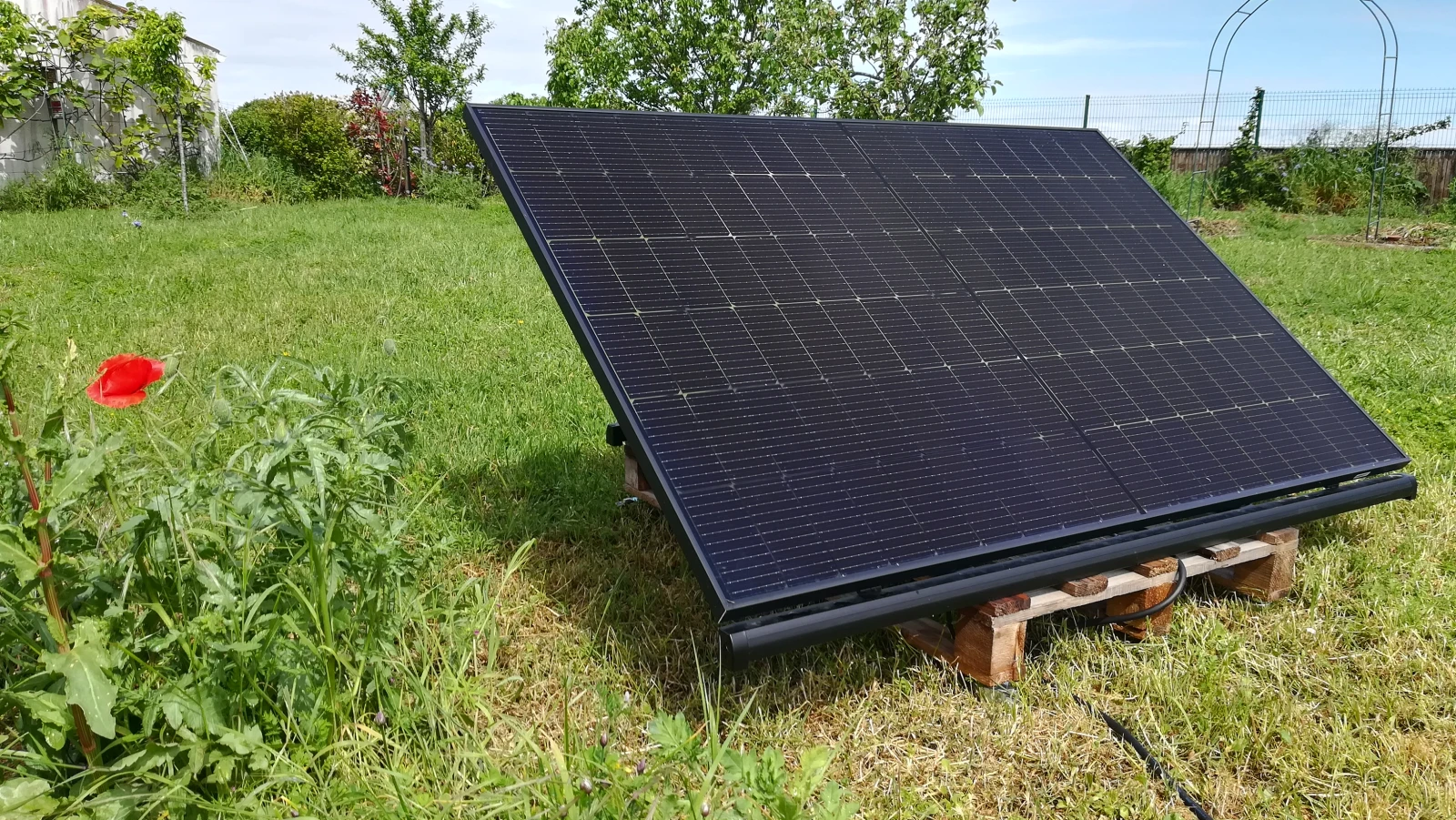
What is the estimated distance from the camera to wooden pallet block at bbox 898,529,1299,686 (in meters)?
3.36

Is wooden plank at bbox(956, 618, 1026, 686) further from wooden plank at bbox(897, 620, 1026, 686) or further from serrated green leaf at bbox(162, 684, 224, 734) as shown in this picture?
serrated green leaf at bbox(162, 684, 224, 734)

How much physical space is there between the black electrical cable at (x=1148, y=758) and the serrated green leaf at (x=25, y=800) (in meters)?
2.95

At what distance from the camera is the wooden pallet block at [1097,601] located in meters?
3.36

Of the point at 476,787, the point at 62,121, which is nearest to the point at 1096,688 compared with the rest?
the point at 476,787

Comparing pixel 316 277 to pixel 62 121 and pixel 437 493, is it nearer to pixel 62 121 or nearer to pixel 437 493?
pixel 437 493

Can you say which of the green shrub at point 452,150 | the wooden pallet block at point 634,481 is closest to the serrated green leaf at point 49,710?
the wooden pallet block at point 634,481

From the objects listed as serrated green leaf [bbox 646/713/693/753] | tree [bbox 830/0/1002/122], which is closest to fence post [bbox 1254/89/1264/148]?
tree [bbox 830/0/1002/122]

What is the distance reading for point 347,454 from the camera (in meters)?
3.11

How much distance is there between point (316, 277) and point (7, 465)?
281 inches

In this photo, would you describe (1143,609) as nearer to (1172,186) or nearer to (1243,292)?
(1243,292)

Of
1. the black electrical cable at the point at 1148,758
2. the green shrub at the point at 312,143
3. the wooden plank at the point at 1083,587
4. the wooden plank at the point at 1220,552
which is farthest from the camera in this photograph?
the green shrub at the point at 312,143

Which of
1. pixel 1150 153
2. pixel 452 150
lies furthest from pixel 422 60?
pixel 1150 153

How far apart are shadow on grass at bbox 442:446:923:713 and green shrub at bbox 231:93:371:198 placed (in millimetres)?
15527

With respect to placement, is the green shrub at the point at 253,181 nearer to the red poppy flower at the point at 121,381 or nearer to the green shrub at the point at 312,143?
the green shrub at the point at 312,143
